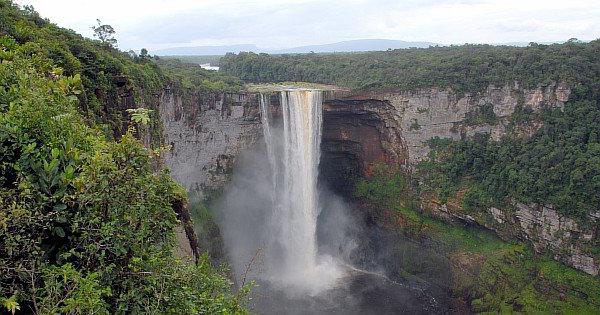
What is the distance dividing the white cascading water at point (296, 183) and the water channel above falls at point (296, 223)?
5 cm

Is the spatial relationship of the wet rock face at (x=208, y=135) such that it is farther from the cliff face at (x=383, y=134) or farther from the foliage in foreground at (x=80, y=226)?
the foliage in foreground at (x=80, y=226)

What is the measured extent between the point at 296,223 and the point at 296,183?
7.25 ft

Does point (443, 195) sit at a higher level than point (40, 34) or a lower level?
lower

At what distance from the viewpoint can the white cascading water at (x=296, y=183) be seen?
25.9 metres

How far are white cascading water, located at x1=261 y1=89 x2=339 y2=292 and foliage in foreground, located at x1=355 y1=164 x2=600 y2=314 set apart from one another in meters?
4.44

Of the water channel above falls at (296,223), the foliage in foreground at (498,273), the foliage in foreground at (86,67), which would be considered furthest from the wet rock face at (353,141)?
the foliage in foreground at (86,67)

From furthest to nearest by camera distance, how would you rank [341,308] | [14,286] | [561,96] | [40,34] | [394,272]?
1. [394,272]
2. [561,96]
3. [341,308]
4. [40,34]
5. [14,286]

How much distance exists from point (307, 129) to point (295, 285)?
318 inches

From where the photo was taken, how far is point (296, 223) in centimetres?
2762

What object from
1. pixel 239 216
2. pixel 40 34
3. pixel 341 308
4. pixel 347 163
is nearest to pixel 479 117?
pixel 347 163

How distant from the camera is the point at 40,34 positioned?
38.5 feet

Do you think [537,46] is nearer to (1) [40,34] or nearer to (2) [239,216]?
(2) [239,216]

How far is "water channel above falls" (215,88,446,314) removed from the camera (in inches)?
978

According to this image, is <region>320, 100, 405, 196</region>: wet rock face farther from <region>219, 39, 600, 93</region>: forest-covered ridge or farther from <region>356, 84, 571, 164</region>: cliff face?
<region>219, 39, 600, 93</region>: forest-covered ridge
